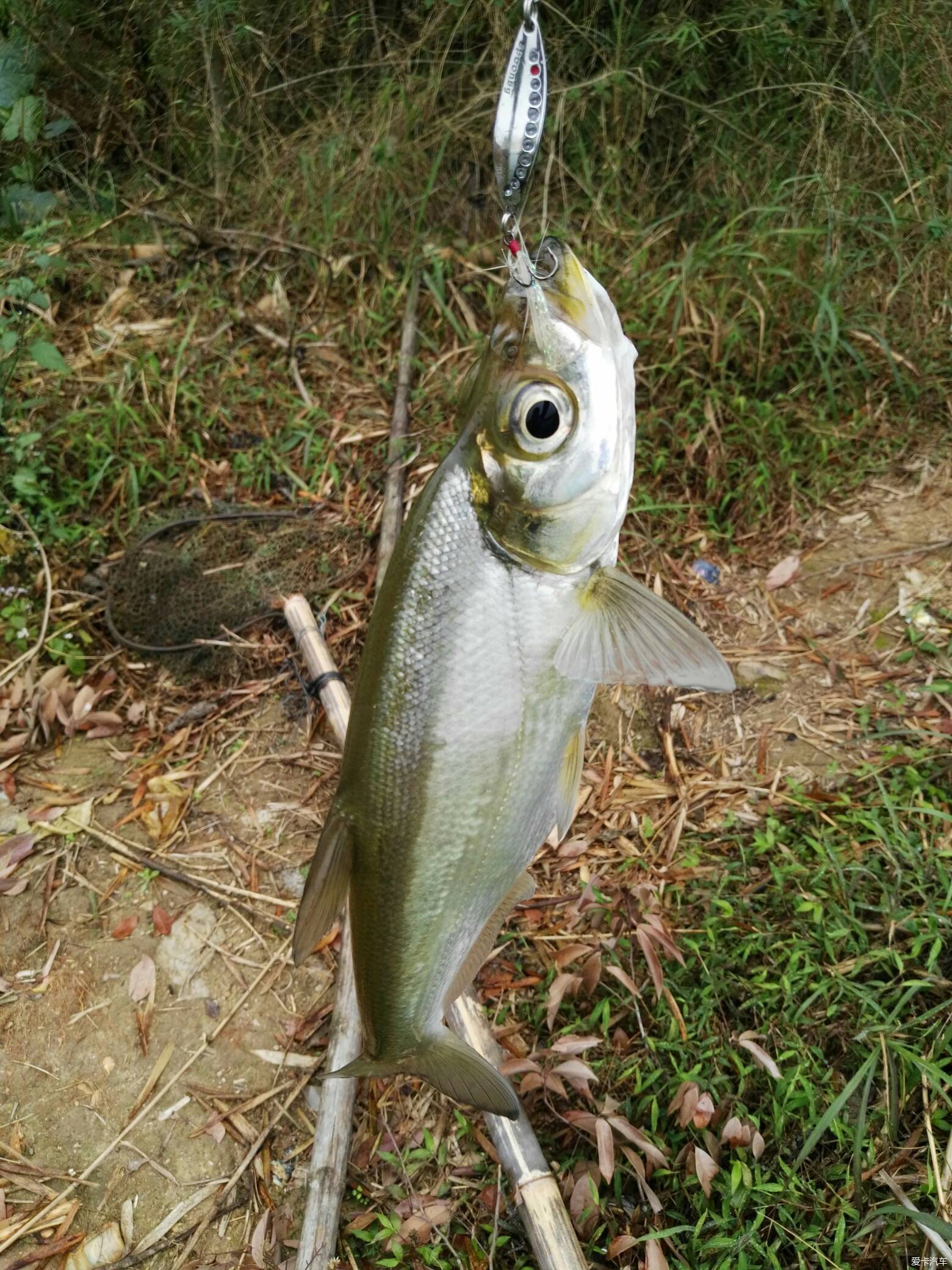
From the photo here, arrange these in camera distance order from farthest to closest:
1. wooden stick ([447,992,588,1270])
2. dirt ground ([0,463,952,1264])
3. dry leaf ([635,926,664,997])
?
dirt ground ([0,463,952,1264]), dry leaf ([635,926,664,997]), wooden stick ([447,992,588,1270])

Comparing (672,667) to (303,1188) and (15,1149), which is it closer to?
(303,1188)

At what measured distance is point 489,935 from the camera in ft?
5.86

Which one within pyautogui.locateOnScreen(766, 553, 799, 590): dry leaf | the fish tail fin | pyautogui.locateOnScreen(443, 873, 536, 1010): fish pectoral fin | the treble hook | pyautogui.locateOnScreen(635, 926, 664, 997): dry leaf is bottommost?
pyautogui.locateOnScreen(635, 926, 664, 997): dry leaf

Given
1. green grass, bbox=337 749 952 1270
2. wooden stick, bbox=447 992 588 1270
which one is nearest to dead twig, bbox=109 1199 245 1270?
green grass, bbox=337 749 952 1270

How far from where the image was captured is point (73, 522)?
410 centimetres

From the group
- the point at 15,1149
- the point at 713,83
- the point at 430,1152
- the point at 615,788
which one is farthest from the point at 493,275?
the point at 15,1149

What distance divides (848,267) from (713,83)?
1.46 m

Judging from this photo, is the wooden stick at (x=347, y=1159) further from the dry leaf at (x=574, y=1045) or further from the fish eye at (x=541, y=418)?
the fish eye at (x=541, y=418)

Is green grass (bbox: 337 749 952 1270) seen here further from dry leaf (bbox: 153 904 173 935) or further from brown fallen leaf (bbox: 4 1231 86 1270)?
dry leaf (bbox: 153 904 173 935)

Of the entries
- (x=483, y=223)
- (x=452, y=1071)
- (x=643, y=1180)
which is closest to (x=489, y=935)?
(x=452, y=1071)

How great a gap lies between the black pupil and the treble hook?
230 millimetres

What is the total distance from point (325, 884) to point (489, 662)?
0.54 metres

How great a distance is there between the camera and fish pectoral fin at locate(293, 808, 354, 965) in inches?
62.6

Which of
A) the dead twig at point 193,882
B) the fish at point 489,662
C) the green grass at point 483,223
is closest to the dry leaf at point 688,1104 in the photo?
the fish at point 489,662
